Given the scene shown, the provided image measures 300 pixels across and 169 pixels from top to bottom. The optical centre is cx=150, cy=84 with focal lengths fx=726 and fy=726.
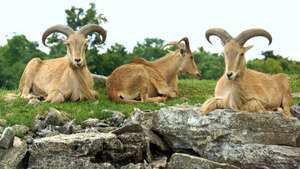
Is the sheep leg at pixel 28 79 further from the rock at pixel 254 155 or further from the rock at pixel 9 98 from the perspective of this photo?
the rock at pixel 254 155

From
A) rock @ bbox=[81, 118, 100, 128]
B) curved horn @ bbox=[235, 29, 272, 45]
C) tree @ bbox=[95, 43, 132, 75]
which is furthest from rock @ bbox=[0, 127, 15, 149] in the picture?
tree @ bbox=[95, 43, 132, 75]

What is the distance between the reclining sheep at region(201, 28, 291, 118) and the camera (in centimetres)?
1391

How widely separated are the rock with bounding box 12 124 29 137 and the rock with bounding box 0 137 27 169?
1138 mm

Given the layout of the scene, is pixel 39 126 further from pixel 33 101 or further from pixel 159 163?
pixel 33 101

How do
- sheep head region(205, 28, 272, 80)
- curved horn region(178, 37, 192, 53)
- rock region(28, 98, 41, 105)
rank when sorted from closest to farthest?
sheep head region(205, 28, 272, 80)
rock region(28, 98, 41, 105)
curved horn region(178, 37, 192, 53)

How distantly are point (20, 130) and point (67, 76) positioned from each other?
4.43 metres

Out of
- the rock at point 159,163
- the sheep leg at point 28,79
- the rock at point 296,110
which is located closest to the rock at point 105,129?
the rock at point 159,163

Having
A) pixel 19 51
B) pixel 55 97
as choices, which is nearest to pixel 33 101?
pixel 55 97

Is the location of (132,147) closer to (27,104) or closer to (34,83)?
(27,104)

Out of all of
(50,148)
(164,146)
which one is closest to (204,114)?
(164,146)

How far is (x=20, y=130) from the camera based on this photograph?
13492 millimetres

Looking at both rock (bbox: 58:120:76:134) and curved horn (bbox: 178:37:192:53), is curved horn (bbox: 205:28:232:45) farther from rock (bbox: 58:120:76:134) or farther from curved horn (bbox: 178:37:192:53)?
curved horn (bbox: 178:37:192:53)

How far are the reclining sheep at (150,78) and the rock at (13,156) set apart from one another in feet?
18.9

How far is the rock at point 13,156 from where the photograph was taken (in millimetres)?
11812
